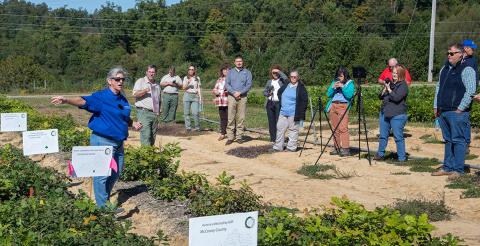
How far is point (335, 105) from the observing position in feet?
40.2

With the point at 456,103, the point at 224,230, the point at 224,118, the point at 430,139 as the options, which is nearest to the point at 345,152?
the point at 456,103

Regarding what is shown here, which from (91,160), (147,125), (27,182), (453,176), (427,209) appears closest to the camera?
(91,160)

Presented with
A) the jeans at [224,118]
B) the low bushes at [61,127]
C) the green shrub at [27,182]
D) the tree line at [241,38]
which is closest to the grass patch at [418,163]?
the jeans at [224,118]

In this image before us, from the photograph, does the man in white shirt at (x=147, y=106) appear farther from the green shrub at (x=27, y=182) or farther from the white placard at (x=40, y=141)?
the green shrub at (x=27, y=182)

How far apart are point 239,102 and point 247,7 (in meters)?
74.9

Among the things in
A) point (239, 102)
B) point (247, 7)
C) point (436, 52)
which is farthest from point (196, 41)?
point (239, 102)

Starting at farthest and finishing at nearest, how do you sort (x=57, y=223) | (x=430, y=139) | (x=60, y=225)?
1. (x=430, y=139)
2. (x=57, y=223)
3. (x=60, y=225)

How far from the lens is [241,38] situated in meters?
77.9

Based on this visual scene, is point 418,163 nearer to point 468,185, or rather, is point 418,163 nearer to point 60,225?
point 468,185

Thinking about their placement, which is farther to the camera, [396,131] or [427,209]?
[396,131]

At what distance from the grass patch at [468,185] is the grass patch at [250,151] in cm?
433

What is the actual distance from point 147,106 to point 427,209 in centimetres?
507

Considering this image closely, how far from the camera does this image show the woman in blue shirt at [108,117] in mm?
7406

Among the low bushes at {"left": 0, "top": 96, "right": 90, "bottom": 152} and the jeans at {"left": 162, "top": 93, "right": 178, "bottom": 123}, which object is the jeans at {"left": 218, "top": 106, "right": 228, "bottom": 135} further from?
the low bushes at {"left": 0, "top": 96, "right": 90, "bottom": 152}
